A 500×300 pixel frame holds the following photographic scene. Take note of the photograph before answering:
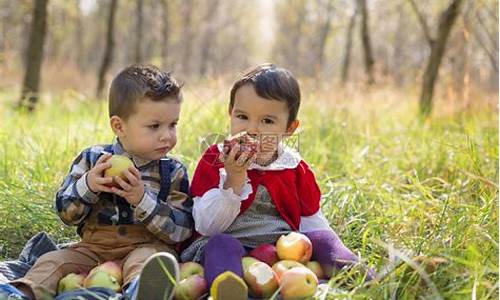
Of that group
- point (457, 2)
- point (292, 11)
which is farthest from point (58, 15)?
point (457, 2)

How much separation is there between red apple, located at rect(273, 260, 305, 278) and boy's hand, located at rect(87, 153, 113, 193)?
2.27 ft

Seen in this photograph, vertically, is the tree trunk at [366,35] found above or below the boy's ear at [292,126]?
above

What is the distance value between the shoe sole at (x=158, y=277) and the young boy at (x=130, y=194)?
0.34 m

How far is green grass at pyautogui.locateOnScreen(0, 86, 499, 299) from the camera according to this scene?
2.36 meters

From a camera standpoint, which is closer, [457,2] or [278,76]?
[278,76]

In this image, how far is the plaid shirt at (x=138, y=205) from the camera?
8.59ft

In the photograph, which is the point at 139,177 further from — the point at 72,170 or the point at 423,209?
the point at 423,209

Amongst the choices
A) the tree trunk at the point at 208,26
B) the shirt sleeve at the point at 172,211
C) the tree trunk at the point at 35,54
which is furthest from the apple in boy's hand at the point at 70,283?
the tree trunk at the point at 208,26

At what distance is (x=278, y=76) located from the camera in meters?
2.79

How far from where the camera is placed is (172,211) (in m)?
2.72

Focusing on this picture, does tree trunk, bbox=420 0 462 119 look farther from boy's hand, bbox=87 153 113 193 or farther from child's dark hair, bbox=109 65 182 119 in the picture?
boy's hand, bbox=87 153 113 193

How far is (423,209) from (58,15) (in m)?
23.7

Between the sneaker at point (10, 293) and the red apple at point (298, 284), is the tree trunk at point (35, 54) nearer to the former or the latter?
the sneaker at point (10, 293)

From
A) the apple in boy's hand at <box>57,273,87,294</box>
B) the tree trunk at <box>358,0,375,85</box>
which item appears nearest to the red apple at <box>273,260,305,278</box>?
the apple in boy's hand at <box>57,273,87,294</box>
